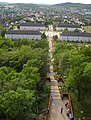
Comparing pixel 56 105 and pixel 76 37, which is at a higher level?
pixel 56 105

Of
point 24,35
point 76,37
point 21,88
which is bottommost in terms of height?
point 76,37

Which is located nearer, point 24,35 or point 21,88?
point 21,88

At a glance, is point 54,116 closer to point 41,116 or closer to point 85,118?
point 41,116

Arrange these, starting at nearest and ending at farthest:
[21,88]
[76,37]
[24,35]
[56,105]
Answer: [21,88]
[56,105]
[24,35]
[76,37]

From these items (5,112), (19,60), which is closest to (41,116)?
(5,112)

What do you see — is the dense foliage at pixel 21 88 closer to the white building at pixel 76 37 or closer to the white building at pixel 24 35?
the white building at pixel 24 35

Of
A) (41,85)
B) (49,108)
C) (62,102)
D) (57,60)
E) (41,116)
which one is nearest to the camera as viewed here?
(41,116)

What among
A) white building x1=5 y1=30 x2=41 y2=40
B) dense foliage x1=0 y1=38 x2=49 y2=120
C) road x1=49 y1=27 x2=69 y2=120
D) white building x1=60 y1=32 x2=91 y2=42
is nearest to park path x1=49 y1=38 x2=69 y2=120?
road x1=49 y1=27 x2=69 y2=120

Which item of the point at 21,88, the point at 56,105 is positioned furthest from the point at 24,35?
the point at 21,88

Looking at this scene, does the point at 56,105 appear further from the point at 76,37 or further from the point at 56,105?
the point at 76,37

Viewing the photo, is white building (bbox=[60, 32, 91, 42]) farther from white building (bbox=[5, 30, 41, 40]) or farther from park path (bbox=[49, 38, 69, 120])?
park path (bbox=[49, 38, 69, 120])

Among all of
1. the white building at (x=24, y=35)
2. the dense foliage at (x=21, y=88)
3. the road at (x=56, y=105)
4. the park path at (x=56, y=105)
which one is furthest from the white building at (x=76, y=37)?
the road at (x=56, y=105)
